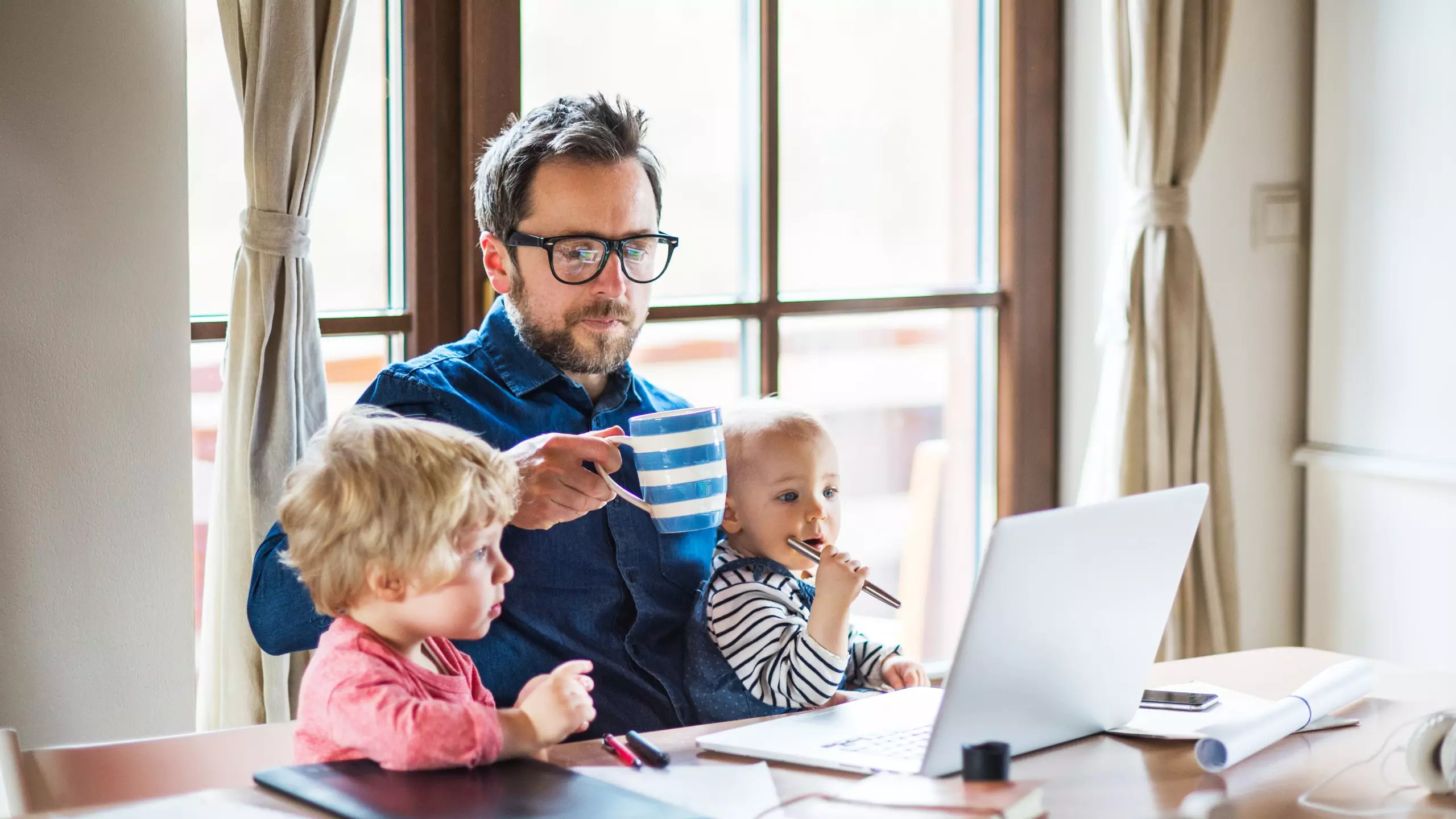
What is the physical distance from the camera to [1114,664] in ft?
4.17

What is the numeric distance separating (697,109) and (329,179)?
66 cm

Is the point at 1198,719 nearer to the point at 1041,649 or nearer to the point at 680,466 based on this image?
the point at 1041,649

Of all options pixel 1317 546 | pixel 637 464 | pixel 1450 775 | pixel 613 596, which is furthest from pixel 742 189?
pixel 1450 775

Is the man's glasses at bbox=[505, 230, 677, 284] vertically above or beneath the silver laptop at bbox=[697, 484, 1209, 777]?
above

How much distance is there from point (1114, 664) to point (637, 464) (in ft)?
1.59

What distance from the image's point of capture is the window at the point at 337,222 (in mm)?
2047

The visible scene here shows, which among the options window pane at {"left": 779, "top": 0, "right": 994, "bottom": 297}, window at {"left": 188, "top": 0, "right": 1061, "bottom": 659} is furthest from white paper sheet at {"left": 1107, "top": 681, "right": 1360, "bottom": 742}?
window pane at {"left": 779, "top": 0, "right": 994, "bottom": 297}

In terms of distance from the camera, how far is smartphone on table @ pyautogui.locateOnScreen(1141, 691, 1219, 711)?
142 centimetres

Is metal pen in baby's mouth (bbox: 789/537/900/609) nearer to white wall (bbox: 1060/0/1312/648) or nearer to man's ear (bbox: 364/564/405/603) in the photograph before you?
man's ear (bbox: 364/564/405/603)

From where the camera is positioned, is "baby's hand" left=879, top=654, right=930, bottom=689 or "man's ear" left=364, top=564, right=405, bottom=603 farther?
"baby's hand" left=879, top=654, right=930, bottom=689

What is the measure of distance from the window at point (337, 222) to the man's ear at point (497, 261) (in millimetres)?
372

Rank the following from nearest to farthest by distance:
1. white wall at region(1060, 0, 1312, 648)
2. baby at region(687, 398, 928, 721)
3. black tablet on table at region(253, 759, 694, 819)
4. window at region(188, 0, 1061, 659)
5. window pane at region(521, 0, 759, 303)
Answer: black tablet on table at region(253, 759, 694, 819)
baby at region(687, 398, 928, 721)
window at region(188, 0, 1061, 659)
window pane at region(521, 0, 759, 303)
white wall at region(1060, 0, 1312, 648)

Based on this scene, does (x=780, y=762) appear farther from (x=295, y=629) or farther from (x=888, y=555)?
(x=888, y=555)

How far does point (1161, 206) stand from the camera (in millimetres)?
2596
